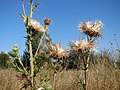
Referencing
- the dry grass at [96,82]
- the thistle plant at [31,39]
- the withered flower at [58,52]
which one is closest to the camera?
the thistle plant at [31,39]

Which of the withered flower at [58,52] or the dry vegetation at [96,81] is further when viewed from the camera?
the dry vegetation at [96,81]

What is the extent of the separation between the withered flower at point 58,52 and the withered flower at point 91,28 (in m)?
0.28

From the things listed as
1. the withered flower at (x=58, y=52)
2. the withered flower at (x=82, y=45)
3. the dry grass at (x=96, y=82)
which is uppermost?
the withered flower at (x=82, y=45)

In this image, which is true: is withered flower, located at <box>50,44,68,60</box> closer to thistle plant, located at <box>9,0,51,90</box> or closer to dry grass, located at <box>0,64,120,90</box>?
thistle plant, located at <box>9,0,51,90</box>

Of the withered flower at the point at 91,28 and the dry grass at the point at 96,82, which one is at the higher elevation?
the withered flower at the point at 91,28

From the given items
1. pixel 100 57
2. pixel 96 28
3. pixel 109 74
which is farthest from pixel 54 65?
pixel 100 57

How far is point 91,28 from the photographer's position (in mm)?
2020

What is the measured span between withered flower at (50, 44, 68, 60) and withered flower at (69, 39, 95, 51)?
0.32ft

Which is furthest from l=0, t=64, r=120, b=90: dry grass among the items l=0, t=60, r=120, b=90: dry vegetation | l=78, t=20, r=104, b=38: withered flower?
l=78, t=20, r=104, b=38: withered flower

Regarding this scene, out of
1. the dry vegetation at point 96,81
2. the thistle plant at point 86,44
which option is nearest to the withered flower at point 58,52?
the thistle plant at point 86,44

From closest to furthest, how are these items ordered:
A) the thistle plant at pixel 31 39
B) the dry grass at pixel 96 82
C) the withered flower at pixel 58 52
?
the thistle plant at pixel 31 39 → the withered flower at pixel 58 52 → the dry grass at pixel 96 82

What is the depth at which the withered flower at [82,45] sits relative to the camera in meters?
1.88

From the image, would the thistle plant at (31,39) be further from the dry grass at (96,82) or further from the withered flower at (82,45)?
the dry grass at (96,82)

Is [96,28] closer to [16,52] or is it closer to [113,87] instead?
[16,52]
